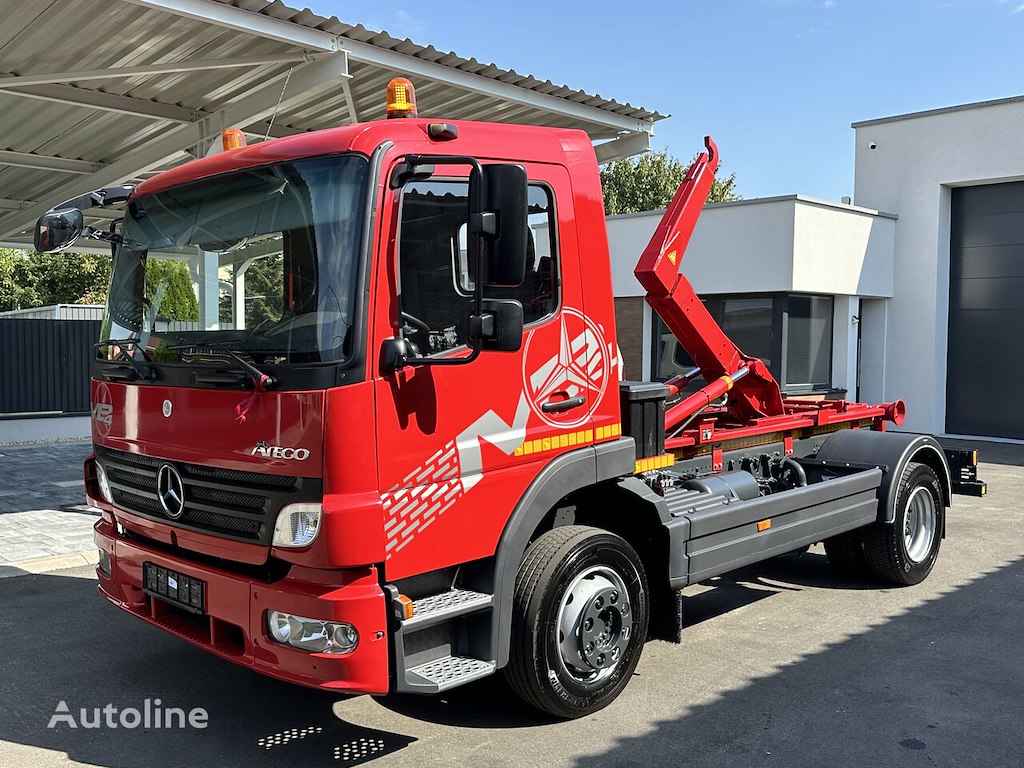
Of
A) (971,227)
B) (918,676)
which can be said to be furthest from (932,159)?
(918,676)

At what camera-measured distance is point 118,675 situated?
Result: 528 cm

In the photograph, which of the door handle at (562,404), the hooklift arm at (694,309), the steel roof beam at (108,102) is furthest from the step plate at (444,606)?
the steel roof beam at (108,102)

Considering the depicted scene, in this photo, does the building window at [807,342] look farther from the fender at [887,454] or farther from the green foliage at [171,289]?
the green foliage at [171,289]

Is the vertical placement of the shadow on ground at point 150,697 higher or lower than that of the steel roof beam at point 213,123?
lower

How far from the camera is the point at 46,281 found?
38562 millimetres

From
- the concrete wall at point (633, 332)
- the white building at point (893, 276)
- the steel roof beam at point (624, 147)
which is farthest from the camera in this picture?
the concrete wall at point (633, 332)

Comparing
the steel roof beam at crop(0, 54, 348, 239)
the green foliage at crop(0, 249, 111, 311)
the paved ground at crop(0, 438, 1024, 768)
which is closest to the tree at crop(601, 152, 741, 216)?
the green foliage at crop(0, 249, 111, 311)

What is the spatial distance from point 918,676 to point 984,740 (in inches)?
32.6

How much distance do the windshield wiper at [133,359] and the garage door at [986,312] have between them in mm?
15714

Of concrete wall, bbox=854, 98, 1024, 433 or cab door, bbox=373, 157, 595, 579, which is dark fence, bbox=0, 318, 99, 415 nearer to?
cab door, bbox=373, 157, 595, 579

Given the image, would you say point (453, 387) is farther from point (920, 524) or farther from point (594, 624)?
point (920, 524)

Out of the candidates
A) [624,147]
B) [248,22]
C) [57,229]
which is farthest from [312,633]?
[624,147]

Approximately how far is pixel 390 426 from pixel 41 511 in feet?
23.6

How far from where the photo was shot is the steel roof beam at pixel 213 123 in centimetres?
812
